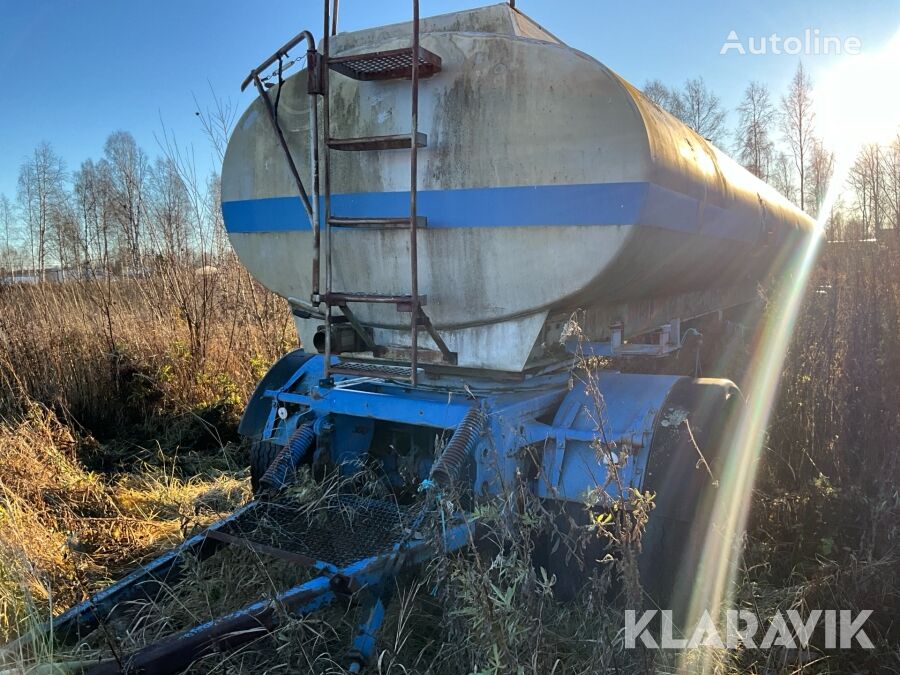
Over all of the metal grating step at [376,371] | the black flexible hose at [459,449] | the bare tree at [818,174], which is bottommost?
the black flexible hose at [459,449]

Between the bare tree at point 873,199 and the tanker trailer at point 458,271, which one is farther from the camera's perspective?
the bare tree at point 873,199

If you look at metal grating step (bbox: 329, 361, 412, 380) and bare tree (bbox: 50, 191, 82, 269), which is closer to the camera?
metal grating step (bbox: 329, 361, 412, 380)

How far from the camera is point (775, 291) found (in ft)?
16.8

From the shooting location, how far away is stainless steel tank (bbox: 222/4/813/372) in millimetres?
2824

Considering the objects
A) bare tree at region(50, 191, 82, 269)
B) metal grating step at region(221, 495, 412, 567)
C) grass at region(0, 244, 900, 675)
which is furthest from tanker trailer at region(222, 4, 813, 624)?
bare tree at region(50, 191, 82, 269)

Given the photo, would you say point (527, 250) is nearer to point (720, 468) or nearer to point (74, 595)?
point (720, 468)

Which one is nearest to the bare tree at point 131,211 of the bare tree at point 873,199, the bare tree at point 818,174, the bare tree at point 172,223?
the bare tree at point 172,223

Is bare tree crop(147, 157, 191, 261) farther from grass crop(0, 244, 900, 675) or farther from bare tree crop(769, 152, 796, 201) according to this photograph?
bare tree crop(769, 152, 796, 201)

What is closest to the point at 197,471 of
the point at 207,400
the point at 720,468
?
the point at 207,400

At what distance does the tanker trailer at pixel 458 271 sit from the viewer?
2.79m

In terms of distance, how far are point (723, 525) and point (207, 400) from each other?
17.0 feet

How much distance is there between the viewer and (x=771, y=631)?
8.48 feet

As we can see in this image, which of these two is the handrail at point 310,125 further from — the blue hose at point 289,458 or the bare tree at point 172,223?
the bare tree at point 172,223

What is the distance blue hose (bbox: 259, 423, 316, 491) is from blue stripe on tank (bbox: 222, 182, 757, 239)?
1113 mm
